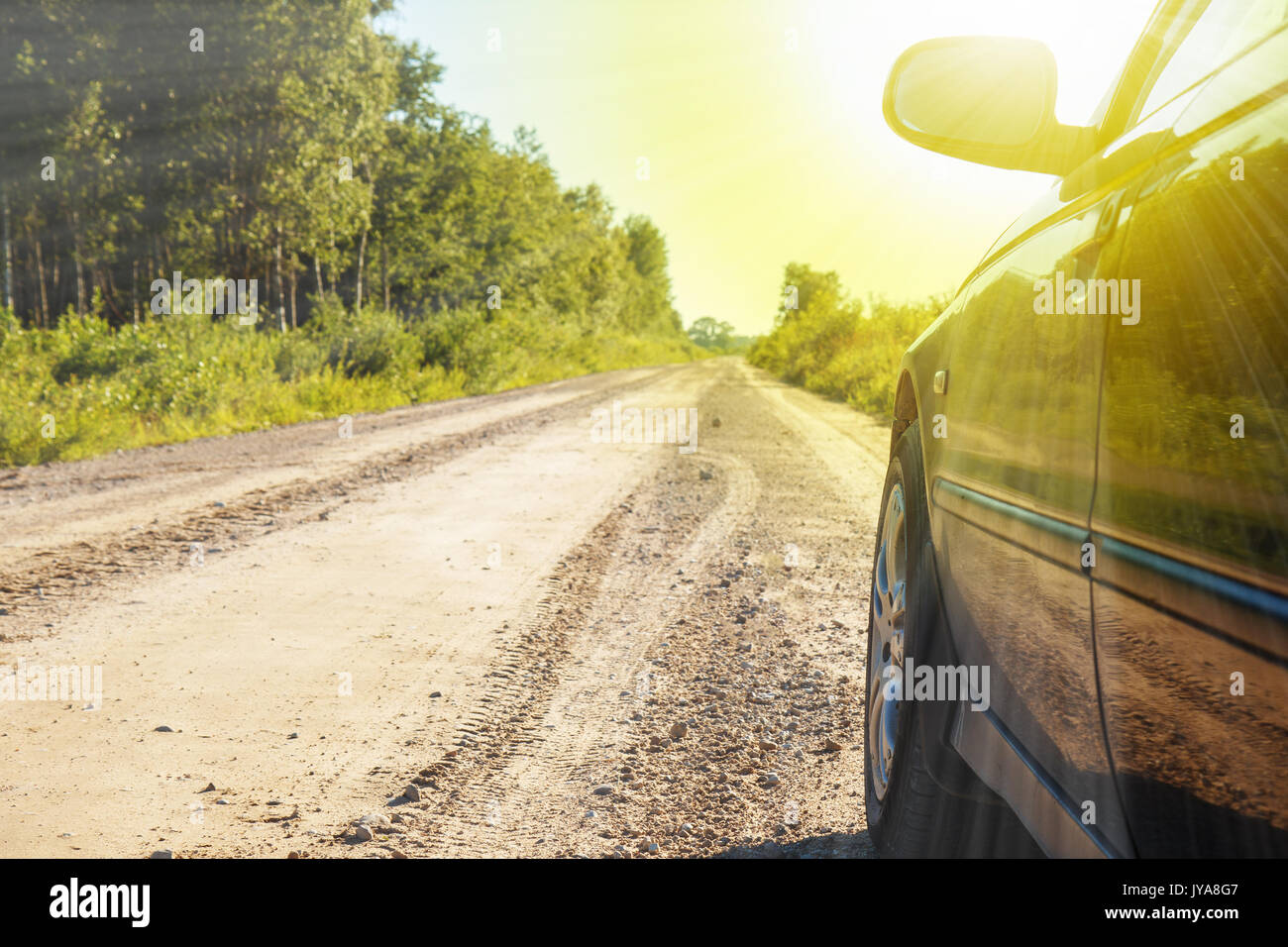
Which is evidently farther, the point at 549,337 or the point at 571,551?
the point at 549,337

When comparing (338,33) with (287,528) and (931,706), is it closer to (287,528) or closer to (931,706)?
(287,528)

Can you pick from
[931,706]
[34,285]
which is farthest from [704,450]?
[34,285]

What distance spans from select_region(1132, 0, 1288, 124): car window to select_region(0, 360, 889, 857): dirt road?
6.48 ft

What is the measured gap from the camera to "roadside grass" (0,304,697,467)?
36.9 feet

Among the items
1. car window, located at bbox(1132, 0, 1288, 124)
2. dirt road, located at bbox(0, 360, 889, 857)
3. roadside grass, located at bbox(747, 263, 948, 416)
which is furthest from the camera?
roadside grass, located at bbox(747, 263, 948, 416)

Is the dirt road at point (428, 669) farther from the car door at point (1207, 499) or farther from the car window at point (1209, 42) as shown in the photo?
the car window at point (1209, 42)

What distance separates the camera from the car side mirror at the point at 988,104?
1.99 meters

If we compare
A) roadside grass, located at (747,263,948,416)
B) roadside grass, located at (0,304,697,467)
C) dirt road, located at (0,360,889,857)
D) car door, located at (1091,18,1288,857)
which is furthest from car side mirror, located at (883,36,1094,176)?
roadside grass, located at (747,263,948,416)

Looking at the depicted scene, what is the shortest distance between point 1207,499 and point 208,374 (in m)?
16.0

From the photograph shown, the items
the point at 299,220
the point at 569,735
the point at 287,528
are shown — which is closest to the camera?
the point at 569,735

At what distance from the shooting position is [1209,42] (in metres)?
1.45

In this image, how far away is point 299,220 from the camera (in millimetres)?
26469

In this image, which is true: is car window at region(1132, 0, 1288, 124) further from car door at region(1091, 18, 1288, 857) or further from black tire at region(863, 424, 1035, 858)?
black tire at region(863, 424, 1035, 858)
